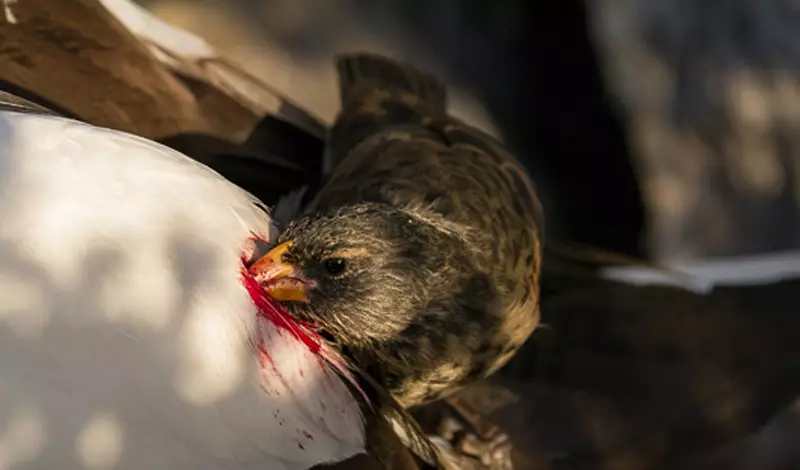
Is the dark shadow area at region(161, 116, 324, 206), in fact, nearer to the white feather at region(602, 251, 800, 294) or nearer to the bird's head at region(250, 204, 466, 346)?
the bird's head at region(250, 204, 466, 346)

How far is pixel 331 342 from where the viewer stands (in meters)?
1.09

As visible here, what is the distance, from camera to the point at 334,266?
1095 mm

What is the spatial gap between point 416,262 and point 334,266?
10 cm

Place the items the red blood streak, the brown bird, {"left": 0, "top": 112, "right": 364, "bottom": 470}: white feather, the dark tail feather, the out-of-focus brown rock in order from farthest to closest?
the out-of-focus brown rock < the dark tail feather < the brown bird < the red blood streak < {"left": 0, "top": 112, "right": 364, "bottom": 470}: white feather

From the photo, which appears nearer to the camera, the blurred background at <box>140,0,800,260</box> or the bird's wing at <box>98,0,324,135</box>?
the bird's wing at <box>98,0,324,135</box>

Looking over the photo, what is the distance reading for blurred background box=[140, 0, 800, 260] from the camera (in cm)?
184

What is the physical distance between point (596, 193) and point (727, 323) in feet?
2.14

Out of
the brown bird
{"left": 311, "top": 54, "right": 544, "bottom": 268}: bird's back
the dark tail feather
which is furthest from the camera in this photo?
the dark tail feather

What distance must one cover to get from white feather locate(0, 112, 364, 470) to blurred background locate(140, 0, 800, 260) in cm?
110

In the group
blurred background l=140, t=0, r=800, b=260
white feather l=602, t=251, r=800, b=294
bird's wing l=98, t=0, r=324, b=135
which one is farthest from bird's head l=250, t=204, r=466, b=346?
blurred background l=140, t=0, r=800, b=260

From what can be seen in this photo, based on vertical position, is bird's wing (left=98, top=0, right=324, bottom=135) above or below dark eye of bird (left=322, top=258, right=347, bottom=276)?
above

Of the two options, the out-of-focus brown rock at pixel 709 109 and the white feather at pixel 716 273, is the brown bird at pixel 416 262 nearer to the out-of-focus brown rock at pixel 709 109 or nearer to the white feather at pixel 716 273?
the white feather at pixel 716 273

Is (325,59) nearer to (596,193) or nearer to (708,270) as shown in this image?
(596,193)

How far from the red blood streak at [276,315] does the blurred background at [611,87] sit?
3.24 feet
